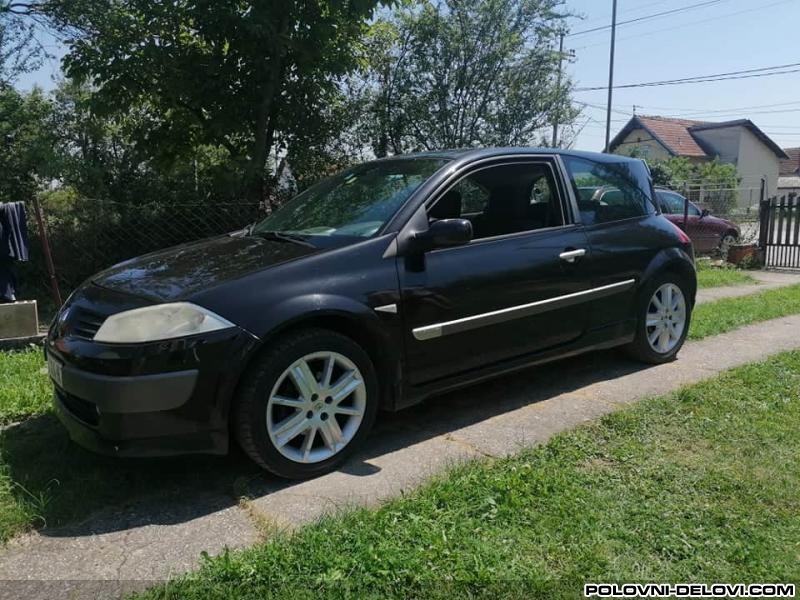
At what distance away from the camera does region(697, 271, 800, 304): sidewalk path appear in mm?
9023

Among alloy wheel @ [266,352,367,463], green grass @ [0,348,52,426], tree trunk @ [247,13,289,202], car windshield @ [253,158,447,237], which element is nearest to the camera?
alloy wheel @ [266,352,367,463]

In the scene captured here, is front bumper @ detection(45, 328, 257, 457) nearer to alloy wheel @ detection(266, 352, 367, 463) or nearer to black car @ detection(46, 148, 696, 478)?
black car @ detection(46, 148, 696, 478)

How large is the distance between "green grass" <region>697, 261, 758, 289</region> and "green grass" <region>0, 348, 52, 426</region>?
28.2 ft

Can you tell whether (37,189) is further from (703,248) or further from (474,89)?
(703,248)

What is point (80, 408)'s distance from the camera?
10.3 feet

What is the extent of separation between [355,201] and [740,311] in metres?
5.40

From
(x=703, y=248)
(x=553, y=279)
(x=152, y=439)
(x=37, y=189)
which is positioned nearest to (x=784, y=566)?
(x=553, y=279)

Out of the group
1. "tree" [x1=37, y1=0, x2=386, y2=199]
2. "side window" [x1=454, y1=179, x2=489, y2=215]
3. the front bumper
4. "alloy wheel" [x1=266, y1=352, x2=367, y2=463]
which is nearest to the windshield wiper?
"alloy wheel" [x1=266, y1=352, x2=367, y2=463]

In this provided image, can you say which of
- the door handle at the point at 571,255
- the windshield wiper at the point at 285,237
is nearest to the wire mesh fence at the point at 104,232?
the windshield wiper at the point at 285,237

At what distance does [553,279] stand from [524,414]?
0.88m

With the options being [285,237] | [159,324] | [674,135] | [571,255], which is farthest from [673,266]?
[674,135]

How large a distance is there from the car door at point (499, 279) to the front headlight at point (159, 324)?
1061 millimetres

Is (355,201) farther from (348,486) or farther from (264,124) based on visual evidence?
(264,124)

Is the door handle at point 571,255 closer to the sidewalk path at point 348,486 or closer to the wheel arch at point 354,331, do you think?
the sidewalk path at point 348,486
